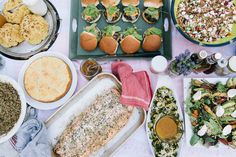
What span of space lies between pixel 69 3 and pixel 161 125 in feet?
1.87

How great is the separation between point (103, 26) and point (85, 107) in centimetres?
32

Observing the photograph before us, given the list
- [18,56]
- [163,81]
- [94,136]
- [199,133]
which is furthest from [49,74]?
[199,133]

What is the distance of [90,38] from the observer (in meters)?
1.29

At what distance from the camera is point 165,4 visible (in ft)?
4.37

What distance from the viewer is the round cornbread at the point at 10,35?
4.15 feet

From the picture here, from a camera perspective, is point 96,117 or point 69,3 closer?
point 96,117

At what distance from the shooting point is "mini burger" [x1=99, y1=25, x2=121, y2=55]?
128cm

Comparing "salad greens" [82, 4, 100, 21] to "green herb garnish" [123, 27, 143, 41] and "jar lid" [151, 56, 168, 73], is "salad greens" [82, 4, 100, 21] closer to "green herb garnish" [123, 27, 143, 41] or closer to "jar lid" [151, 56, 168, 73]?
"green herb garnish" [123, 27, 143, 41]

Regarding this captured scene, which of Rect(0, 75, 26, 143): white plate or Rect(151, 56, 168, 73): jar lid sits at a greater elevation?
Rect(151, 56, 168, 73): jar lid

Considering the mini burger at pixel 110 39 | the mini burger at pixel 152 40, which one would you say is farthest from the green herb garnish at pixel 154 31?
the mini burger at pixel 110 39

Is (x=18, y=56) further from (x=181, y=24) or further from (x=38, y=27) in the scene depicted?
(x=181, y=24)

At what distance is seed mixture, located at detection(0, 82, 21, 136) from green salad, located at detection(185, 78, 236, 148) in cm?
58

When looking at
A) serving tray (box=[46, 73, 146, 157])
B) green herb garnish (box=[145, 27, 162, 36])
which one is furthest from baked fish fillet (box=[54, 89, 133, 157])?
green herb garnish (box=[145, 27, 162, 36])

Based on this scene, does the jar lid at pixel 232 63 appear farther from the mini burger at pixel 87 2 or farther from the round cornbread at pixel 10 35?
the round cornbread at pixel 10 35
